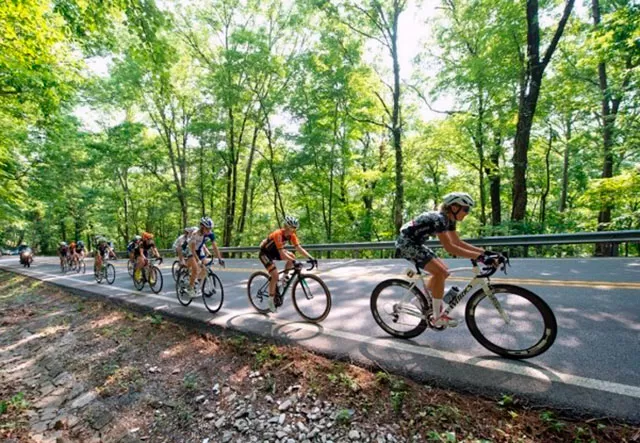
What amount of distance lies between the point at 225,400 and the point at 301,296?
2600 mm

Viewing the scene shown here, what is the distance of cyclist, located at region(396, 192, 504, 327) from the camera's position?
11.5 feet

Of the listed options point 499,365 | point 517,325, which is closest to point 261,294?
point 499,365

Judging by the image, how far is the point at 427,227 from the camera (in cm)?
371

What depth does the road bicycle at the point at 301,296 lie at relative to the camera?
493cm

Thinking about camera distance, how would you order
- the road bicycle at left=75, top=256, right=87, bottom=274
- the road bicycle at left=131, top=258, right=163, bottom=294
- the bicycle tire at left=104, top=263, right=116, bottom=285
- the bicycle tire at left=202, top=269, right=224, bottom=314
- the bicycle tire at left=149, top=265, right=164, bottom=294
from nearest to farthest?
the bicycle tire at left=202, top=269, right=224, bottom=314 → the bicycle tire at left=149, top=265, right=164, bottom=294 → the road bicycle at left=131, top=258, right=163, bottom=294 → the bicycle tire at left=104, top=263, right=116, bottom=285 → the road bicycle at left=75, top=256, right=87, bottom=274

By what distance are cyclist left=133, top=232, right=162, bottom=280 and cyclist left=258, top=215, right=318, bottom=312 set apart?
520 centimetres

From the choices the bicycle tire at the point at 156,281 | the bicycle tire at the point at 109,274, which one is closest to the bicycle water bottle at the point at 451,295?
the bicycle tire at the point at 156,281

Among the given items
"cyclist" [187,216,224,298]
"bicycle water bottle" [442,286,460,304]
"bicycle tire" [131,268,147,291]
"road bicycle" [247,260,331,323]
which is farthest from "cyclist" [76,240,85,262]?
"bicycle water bottle" [442,286,460,304]

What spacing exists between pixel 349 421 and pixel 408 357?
110cm

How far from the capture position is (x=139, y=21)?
4980 millimetres

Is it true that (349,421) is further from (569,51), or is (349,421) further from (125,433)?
(569,51)

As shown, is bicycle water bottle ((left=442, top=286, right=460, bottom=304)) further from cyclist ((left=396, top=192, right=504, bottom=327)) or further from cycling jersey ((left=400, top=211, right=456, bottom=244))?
cycling jersey ((left=400, top=211, right=456, bottom=244))

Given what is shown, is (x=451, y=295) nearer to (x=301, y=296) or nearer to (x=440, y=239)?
(x=440, y=239)

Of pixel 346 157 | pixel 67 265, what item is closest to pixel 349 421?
pixel 346 157
